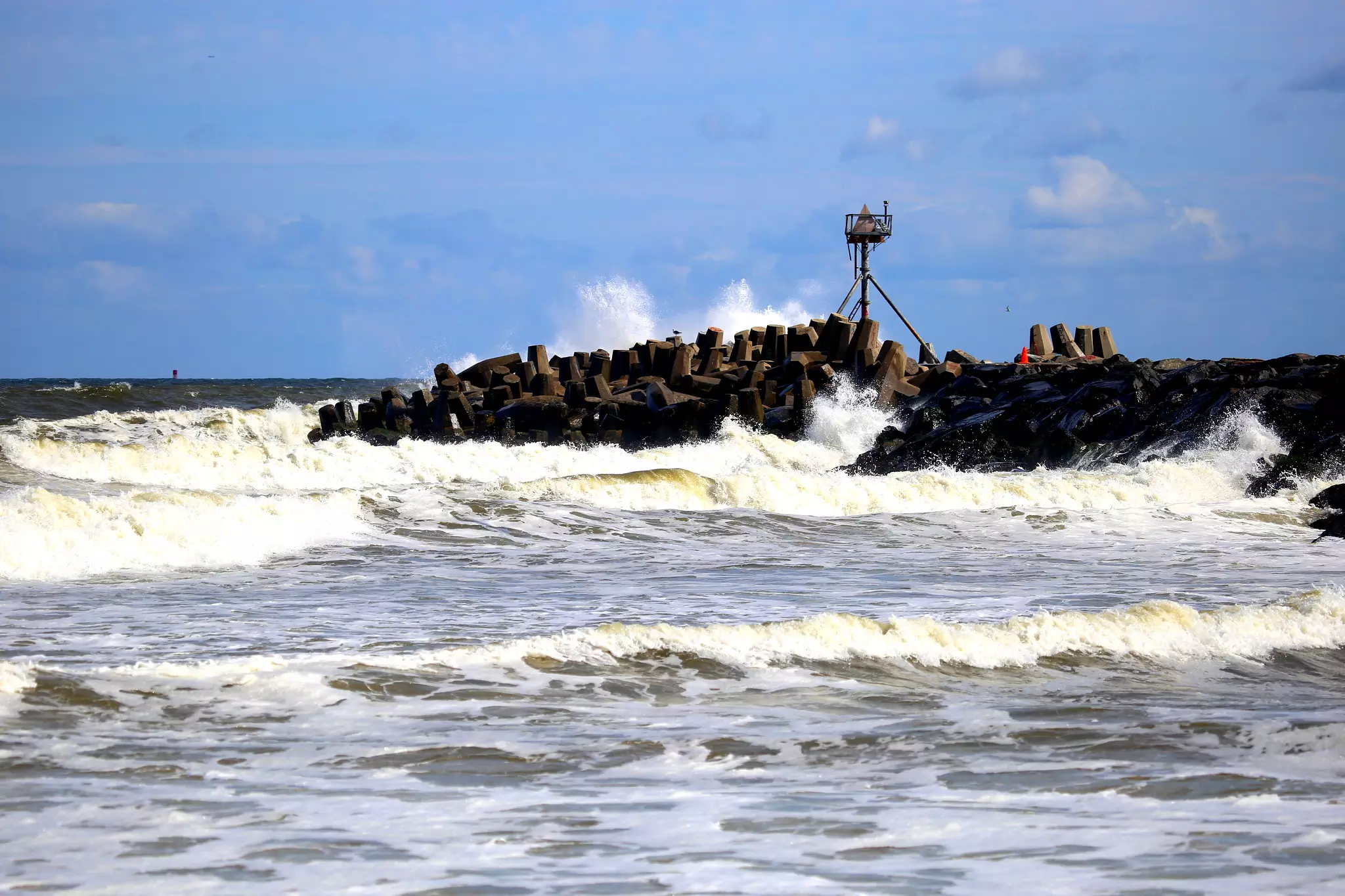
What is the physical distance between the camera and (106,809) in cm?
429

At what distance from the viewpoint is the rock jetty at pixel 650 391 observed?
2172cm

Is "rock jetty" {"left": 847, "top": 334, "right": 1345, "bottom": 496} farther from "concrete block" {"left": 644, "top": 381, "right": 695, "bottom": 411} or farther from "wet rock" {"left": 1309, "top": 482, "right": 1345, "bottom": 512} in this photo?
"concrete block" {"left": 644, "top": 381, "right": 695, "bottom": 411}

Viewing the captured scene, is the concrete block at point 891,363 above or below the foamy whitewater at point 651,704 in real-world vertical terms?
above

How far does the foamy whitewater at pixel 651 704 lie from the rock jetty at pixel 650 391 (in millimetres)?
8794

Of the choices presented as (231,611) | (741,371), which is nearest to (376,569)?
(231,611)

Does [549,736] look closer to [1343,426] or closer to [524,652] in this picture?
[524,652]

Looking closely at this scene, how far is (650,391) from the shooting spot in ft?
73.3

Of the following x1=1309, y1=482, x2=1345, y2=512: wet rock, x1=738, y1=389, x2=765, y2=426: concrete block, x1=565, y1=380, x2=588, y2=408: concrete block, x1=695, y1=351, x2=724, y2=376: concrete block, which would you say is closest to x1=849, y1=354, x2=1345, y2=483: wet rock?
x1=1309, y1=482, x2=1345, y2=512: wet rock

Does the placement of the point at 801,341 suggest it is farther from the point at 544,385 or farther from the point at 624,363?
the point at 544,385

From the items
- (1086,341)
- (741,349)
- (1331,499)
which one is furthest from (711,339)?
(1331,499)

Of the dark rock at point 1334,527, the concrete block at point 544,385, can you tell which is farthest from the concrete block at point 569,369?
the dark rock at point 1334,527

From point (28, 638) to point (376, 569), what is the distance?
3388 millimetres

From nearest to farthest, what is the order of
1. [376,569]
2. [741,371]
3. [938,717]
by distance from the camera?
[938,717] → [376,569] → [741,371]

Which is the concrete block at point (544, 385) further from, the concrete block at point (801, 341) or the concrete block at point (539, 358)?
the concrete block at point (801, 341)
